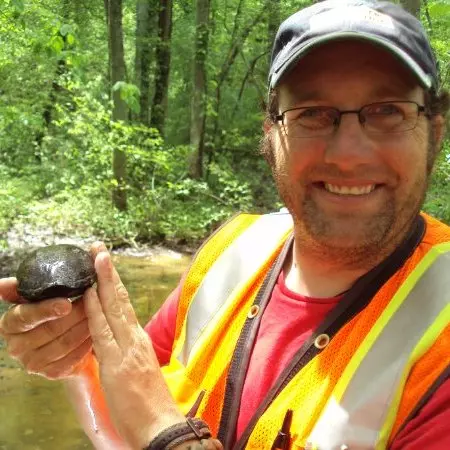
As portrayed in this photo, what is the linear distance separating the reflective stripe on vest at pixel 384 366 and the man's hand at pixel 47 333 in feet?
2.65

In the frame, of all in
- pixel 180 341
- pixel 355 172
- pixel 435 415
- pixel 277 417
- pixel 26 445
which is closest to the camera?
pixel 435 415

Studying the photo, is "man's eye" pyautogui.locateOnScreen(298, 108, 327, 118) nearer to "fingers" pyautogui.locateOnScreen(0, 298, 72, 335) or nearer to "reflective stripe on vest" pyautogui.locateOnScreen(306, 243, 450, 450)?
"reflective stripe on vest" pyautogui.locateOnScreen(306, 243, 450, 450)

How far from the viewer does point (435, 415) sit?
134cm

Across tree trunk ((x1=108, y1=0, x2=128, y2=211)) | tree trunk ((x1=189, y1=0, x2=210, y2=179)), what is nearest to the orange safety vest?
tree trunk ((x1=108, y1=0, x2=128, y2=211))

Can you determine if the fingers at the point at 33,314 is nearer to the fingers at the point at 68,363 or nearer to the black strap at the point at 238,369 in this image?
the fingers at the point at 68,363

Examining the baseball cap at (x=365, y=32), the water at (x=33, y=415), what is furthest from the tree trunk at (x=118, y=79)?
the baseball cap at (x=365, y=32)

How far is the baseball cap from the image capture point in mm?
1639

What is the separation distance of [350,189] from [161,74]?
556 inches

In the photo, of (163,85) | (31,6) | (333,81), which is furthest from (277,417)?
(163,85)

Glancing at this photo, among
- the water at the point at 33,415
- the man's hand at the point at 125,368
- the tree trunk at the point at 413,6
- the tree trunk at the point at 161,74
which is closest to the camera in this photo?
the man's hand at the point at 125,368

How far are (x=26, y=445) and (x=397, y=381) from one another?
4002 millimetres

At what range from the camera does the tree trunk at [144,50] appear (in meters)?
14.6

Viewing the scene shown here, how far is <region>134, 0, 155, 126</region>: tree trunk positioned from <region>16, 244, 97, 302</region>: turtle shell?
1335 cm

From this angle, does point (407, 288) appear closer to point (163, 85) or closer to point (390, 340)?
point (390, 340)
